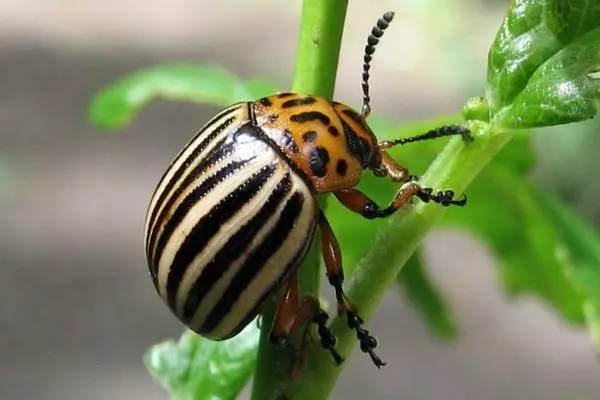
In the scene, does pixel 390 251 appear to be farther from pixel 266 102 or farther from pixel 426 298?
pixel 426 298

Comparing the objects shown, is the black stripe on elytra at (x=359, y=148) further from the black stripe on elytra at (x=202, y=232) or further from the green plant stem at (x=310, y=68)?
the green plant stem at (x=310, y=68)

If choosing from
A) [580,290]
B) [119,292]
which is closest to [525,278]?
[580,290]

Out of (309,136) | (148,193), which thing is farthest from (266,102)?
(148,193)

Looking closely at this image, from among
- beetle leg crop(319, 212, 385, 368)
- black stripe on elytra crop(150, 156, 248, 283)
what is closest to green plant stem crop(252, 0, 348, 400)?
beetle leg crop(319, 212, 385, 368)

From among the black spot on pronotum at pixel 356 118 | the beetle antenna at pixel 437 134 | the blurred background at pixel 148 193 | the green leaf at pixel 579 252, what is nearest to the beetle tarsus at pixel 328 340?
the beetle antenna at pixel 437 134

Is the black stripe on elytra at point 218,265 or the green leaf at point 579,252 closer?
the black stripe on elytra at point 218,265

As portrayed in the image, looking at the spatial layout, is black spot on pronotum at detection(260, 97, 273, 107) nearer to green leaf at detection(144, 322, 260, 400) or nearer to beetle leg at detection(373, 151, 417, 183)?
beetle leg at detection(373, 151, 417, 183)
